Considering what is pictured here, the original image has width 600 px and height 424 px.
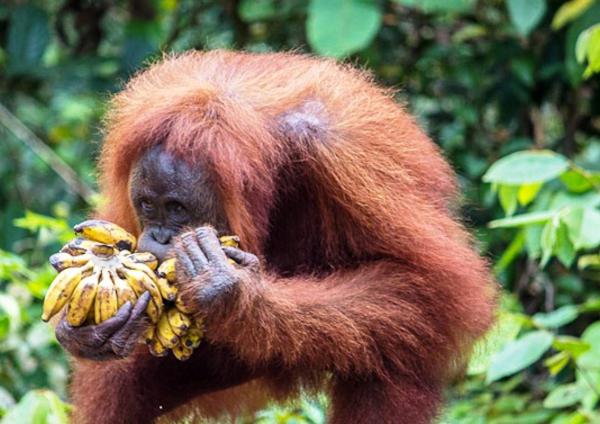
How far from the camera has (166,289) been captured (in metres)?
2.60

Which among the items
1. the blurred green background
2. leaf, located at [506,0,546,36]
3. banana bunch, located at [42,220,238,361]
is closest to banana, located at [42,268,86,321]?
banana bunch, located at [42,220,238,361]

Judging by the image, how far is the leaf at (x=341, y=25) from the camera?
4141 mm

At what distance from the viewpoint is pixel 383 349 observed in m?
2.87

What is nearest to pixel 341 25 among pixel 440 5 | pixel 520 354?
pixel 440 5

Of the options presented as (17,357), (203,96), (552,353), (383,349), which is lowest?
(552,353)

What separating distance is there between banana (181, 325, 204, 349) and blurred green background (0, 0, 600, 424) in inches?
40.0

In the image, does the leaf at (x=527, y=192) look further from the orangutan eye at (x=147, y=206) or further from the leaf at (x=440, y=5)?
the orangutan eye at (x=147, y=206)

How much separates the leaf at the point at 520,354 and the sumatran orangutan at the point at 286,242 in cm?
12

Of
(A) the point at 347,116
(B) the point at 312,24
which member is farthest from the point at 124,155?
(B) the point at 312,24

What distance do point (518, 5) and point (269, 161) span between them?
1760 millimetres

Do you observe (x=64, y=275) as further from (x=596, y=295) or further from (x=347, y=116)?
(x=596, y=295)

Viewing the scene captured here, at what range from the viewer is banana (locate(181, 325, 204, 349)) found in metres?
2.64

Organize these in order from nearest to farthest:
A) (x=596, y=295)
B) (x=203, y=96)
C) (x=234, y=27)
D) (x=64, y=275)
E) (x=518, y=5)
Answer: (x=64, y=275) → (x=203, y=96) → (x=518, y=5) → (x=596, y=295) → (x=234, y=27)

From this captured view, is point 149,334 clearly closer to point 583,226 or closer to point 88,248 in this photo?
point 88,248
